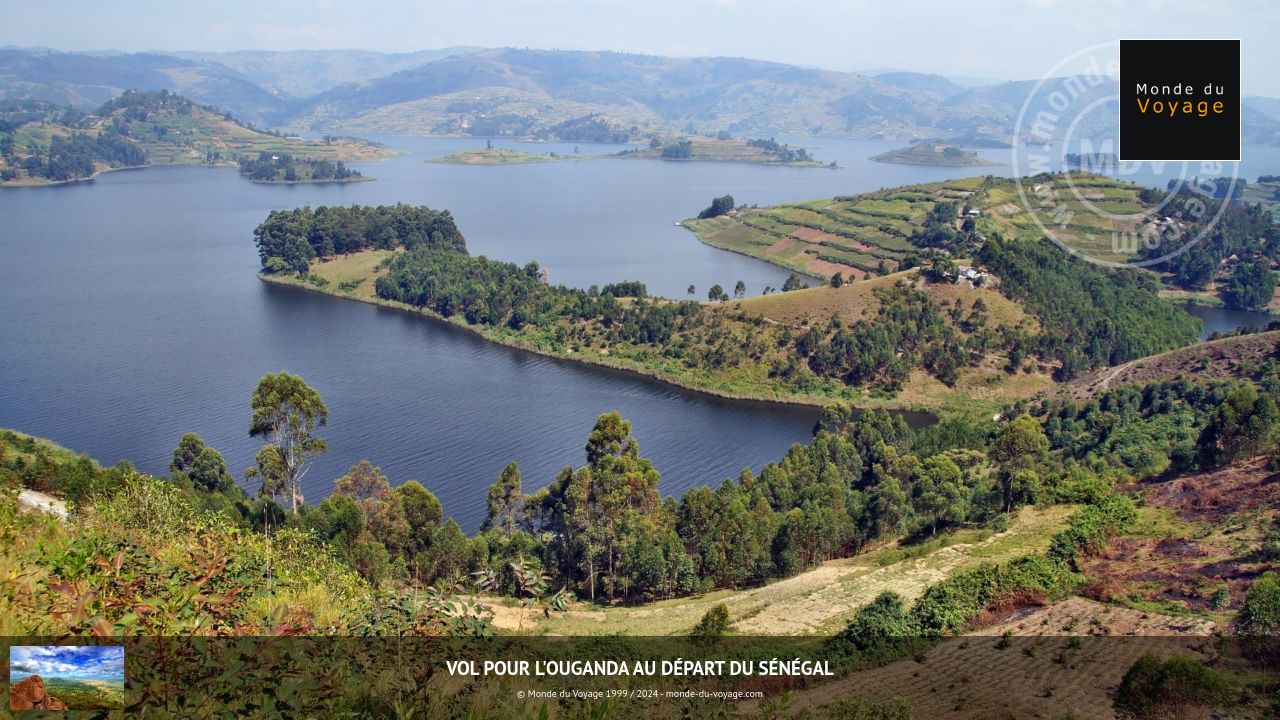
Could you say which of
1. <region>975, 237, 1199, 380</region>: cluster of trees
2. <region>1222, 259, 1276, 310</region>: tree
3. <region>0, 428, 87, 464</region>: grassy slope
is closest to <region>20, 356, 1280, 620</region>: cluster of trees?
<region>0, 428, 87, 464</region>: grassy slope

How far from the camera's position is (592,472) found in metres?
33.7

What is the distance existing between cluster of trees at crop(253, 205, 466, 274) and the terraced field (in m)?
42.0

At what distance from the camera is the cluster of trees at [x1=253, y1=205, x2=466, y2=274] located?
92.6m

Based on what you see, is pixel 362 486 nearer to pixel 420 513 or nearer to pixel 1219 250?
pixel 420 513

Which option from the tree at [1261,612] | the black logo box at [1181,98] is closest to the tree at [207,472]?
the tree at [1261,612]

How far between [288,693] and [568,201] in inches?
6154

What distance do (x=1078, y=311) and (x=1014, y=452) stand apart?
4497cm

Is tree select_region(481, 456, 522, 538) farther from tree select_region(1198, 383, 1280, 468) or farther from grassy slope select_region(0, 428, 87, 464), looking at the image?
tree select_region(1198, 383, 1280, 468)

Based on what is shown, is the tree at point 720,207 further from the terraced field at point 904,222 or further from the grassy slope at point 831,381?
the grassy slope at point 831,381

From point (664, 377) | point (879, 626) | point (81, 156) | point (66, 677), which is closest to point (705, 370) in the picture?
point (664, 377)

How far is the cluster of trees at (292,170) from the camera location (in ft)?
585

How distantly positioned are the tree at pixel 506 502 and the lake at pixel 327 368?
2472 mm

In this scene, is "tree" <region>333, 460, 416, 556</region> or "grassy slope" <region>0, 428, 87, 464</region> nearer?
"tree" <region>333, 460, 416, 556</region>

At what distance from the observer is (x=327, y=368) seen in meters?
60.1
